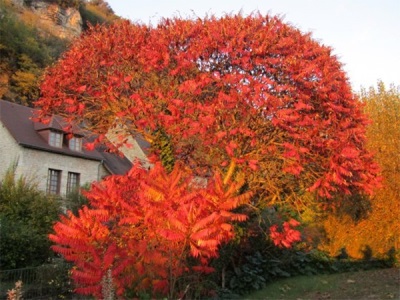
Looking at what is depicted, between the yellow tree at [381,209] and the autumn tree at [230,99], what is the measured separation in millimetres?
6077

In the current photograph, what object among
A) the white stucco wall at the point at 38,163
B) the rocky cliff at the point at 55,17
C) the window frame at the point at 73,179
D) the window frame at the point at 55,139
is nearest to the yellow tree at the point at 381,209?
the white stucco wall at the point at 38,163

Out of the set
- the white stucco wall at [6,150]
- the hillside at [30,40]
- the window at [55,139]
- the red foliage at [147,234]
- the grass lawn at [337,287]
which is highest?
the hillside at [30,40]

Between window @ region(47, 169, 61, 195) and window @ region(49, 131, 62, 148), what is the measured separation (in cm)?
162

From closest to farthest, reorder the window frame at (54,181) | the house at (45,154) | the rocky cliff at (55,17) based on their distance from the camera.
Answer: the house at (45,154) → the window frame at (54,181) → the rocky cliff at (55,17)

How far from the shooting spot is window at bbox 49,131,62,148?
29.2 m

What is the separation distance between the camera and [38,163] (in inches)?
1105

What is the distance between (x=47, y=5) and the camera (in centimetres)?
7881

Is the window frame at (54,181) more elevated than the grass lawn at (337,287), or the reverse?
the window frame at (54,181)

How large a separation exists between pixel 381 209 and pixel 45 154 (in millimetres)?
19377

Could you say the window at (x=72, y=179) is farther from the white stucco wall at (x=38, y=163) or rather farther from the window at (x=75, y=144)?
the window at (x=75, y=144)

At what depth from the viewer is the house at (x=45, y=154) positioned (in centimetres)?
2725

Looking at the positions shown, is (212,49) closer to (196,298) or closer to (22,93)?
(196,298)

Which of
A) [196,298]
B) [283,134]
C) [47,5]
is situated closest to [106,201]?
[196,298]

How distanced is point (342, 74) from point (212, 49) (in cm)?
354
